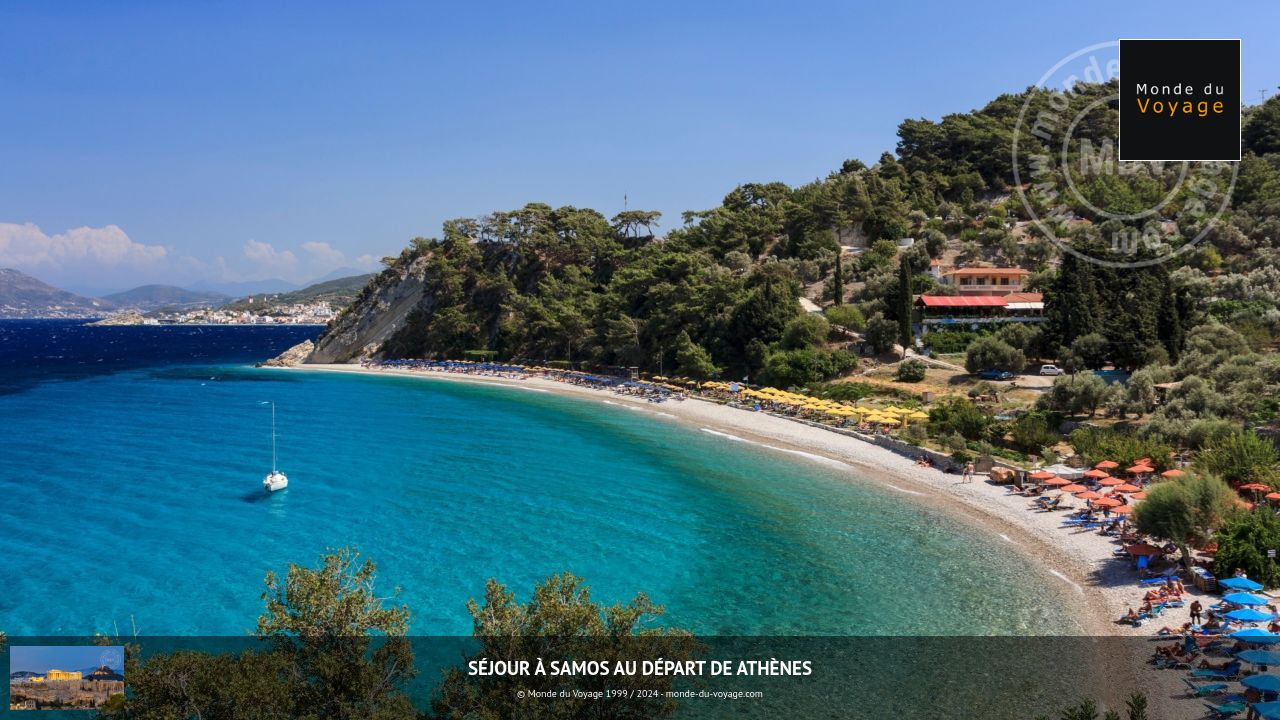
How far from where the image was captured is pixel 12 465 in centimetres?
4394

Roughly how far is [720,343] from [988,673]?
51.7 metres

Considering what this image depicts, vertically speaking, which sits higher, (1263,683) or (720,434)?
(720,434)

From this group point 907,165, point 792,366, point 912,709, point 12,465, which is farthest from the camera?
point 907,165

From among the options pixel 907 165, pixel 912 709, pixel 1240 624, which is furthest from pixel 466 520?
pixel 907 165

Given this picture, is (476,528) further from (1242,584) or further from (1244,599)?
A: (1242,584)

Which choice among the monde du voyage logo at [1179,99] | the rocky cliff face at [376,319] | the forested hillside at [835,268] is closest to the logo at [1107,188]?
the forested hillside at [835,268]

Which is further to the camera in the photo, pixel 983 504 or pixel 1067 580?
pixel 983 504

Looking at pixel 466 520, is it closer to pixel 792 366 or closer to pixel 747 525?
pixel 747 525

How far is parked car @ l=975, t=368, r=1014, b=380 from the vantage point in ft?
167

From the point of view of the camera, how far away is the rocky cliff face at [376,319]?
112m

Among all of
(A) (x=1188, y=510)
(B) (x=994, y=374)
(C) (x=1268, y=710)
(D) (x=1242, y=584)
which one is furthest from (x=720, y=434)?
(C) (x=1268, y=710)

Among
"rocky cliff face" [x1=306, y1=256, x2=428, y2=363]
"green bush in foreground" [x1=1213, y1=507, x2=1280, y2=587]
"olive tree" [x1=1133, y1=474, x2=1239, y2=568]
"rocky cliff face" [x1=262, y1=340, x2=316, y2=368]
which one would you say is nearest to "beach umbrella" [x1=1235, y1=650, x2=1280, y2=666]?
"green bush in foreground" [x1=1213, y1=507, x2=1280, y2=587]

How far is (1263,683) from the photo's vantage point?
1537cm

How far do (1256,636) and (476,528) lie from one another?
2553cm
